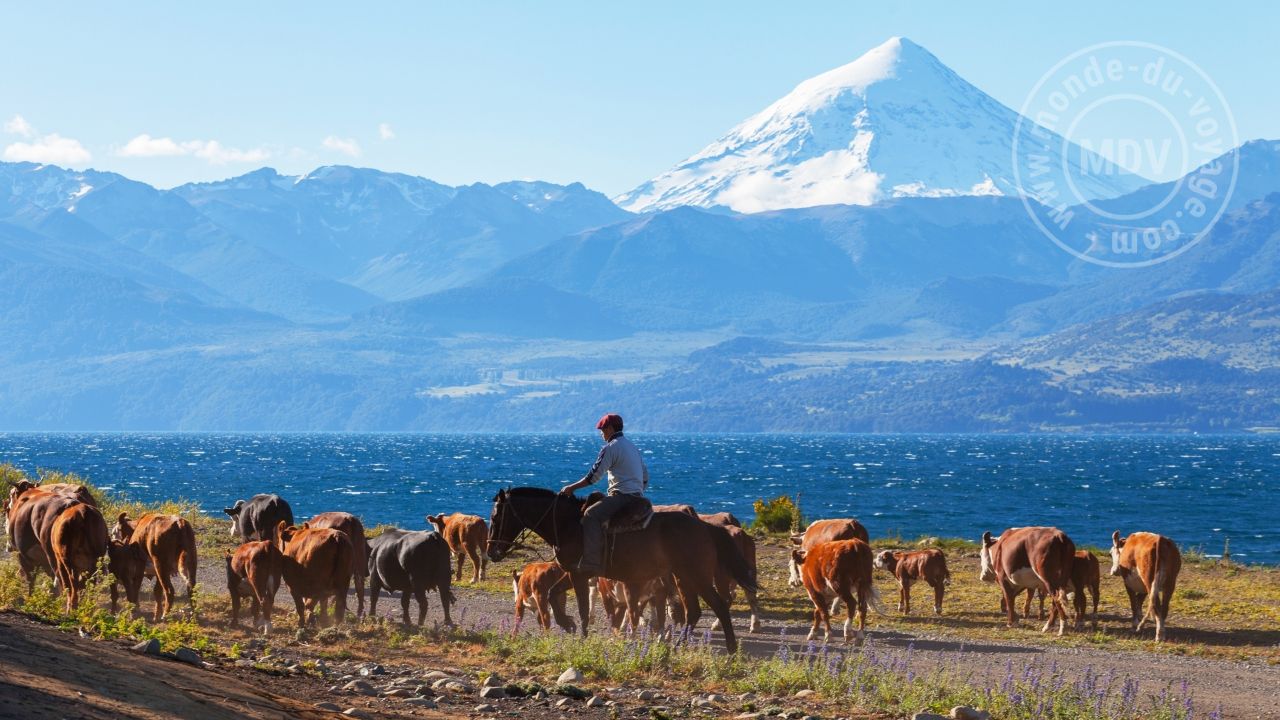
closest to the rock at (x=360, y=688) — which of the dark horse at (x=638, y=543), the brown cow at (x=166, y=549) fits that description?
the dark horse at (x=638, y=543)

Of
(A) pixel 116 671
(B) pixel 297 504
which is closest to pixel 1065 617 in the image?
(A) pixel 116 671

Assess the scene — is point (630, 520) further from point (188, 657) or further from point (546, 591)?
point (188, 657)

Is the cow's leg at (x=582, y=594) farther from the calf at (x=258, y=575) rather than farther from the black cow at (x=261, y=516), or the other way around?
the black cow at (x=261, y=516)

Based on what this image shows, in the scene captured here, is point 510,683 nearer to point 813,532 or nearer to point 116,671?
point 116,671

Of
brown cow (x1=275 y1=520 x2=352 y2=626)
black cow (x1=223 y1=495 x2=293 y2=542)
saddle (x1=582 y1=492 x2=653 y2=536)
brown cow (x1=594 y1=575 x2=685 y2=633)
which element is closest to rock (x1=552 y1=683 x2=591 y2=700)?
saddle (x1=582 y1=492 x2=653 y2=536)

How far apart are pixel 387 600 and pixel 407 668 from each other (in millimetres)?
9215

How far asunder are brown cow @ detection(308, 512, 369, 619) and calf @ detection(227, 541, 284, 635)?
51.7 inches

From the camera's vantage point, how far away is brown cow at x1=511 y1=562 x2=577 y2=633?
2156 cm

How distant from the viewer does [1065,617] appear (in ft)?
78.1

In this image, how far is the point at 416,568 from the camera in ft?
73.4

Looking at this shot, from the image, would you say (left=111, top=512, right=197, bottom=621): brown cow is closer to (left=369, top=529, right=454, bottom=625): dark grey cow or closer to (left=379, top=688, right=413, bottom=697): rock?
(left=369, top=529, right=454, bottom=625): dark grey cow

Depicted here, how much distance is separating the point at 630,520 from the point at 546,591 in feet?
9.46

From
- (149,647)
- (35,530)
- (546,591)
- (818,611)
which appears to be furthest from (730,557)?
(35,530)

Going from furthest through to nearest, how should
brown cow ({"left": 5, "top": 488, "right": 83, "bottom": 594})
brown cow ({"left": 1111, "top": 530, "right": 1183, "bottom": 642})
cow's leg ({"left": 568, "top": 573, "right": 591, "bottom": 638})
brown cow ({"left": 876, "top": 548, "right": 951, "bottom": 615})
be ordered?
brown cow ({"left": 876, "top": 548, "right": 951, "bottom": 615}), brown cow ({"left": 1111, "top": 530, "right": 1183, "bottom": 642}), brown cow ({"left": 5, "top": 488, "right": 83, "bottom": 594}), cow's leg ({"left": 568, "top": 573, "right": 591, "bottom": 638})
